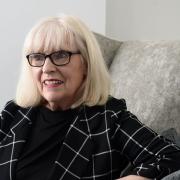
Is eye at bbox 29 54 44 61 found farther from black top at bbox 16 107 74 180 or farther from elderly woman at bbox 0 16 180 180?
black top at bbox 16 107 74 180

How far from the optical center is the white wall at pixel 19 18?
2301 mm

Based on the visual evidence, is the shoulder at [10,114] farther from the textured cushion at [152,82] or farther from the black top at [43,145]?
the textured cushion at [152,82]

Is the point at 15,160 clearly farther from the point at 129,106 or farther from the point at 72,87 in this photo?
the point at 129,106

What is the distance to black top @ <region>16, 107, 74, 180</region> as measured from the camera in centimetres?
129

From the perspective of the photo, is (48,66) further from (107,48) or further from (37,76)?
(107,48)

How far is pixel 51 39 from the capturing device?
1309 millimetres

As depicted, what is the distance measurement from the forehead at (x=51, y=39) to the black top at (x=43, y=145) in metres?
0.23

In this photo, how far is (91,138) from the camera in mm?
1277

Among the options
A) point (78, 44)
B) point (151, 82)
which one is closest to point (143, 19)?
point (151, 82)

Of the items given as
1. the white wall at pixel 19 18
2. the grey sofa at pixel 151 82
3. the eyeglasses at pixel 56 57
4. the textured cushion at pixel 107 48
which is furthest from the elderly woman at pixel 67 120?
the white wall at pixel 19 18

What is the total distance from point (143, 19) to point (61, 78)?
3.69 feet

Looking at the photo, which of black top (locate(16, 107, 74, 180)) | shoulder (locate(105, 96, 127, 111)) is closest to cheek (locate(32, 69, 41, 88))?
black top (locate(16, 107, 74, 180))

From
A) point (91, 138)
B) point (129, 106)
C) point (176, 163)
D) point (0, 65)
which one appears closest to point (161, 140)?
point (176, 163)

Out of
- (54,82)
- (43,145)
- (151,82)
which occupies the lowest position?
(43,145)
